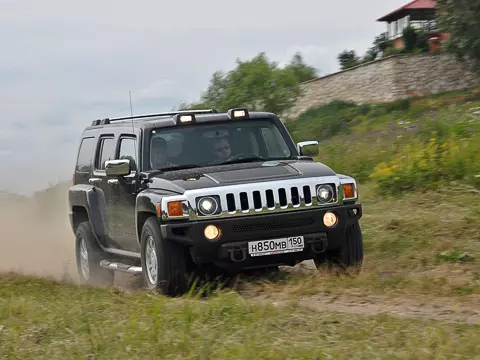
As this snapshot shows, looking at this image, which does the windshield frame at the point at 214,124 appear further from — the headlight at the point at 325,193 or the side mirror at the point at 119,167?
the headlight at the point at 325,193

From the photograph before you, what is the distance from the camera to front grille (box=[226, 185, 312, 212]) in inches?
324

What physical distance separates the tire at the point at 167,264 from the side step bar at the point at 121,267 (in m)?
0.53

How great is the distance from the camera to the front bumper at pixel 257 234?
26.7 ft

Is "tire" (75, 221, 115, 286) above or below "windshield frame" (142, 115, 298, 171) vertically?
below

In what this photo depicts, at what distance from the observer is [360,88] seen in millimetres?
43000

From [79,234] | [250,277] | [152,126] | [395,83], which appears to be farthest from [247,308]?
[395,83]

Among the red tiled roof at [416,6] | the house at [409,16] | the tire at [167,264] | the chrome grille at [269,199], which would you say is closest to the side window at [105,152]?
the tire at [167,264]

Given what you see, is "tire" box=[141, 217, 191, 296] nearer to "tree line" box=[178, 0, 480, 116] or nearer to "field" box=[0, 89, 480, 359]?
"field" box=[0, 89, 480, 359]

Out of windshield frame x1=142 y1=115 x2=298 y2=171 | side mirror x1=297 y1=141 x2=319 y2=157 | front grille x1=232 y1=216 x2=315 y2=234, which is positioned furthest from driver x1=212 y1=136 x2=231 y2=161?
front grille x1=232 y1=216 x2=315 y2=234

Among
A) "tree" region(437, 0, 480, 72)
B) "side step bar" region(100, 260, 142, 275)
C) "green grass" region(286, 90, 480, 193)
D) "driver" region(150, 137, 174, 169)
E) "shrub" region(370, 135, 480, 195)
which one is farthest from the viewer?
"tree" region(437, 0, 480, 72)

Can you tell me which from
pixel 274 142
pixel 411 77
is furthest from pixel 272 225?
pixel 411 77

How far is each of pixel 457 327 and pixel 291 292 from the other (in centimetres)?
224

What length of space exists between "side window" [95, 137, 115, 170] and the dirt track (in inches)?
50.6

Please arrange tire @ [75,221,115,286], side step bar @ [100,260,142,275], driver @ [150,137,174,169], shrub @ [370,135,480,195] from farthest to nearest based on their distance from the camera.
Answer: shrub @ [370,135,480,195] → tire @ [75,221,115,286] → driver @ [150,137,174,169] → side step bar @ [100,260,142,275]
